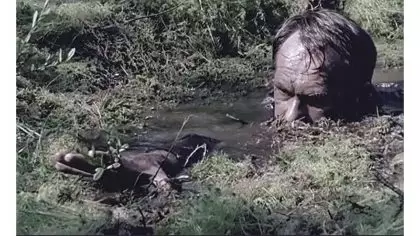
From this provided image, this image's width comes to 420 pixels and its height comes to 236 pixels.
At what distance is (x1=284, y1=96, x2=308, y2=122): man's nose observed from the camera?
1937mm

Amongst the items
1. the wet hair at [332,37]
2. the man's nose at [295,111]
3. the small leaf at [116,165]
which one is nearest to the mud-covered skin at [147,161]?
the small leaf at [116,165]

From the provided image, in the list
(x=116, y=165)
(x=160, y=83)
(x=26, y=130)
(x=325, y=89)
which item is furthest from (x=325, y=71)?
(x=26, y=130)

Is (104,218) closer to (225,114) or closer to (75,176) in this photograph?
(75,176)

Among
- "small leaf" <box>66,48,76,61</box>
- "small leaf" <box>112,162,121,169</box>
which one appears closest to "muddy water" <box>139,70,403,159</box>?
"small leaf" <box>112,162,121,169</box>

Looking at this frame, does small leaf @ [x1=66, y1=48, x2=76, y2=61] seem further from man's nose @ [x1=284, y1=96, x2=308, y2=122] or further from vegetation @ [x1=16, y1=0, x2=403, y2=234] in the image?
man's nose @ [x1=284, y1=96, x2=308, y2=122]

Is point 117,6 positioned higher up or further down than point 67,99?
higher up

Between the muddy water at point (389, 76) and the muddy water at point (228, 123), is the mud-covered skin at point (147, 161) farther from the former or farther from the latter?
the muddy water at point (389, 76)

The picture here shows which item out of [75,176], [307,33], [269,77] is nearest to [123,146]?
[75,176]

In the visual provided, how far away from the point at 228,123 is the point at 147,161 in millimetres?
224

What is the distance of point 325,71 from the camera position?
1932 millimetres

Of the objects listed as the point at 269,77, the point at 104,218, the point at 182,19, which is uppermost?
the point at 182,19

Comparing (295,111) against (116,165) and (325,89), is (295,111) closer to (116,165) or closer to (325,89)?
(325,89)

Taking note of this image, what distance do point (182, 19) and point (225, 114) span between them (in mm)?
270
